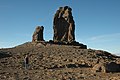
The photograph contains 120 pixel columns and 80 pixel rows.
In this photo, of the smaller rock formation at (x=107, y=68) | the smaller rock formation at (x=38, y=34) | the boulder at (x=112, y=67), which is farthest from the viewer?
the smaller rock formation at (x=38, y=34)

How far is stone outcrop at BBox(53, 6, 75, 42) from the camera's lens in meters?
67.6

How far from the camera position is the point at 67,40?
2672 inches

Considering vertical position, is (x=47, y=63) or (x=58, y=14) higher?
(x=58, y=14)

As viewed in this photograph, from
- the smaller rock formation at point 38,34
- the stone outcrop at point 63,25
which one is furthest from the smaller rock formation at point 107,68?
the stone outcrop at point 63,25

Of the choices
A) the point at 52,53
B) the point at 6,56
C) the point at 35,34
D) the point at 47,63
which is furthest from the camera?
the point at 35,34

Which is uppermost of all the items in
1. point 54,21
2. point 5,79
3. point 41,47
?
point 54,21

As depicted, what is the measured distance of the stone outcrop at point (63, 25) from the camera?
6762 centimetres

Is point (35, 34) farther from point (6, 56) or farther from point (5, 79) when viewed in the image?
point (5, 79)

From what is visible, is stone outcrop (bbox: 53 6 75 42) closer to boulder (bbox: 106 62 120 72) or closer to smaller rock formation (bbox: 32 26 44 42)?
smaller rock formation (bbox: 32 26 44 42)

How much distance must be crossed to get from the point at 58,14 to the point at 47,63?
32.2 m

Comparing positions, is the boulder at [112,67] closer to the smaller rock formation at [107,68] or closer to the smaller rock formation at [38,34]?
the smaller rock formation at [107,68]

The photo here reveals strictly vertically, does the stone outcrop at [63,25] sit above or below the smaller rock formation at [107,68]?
above

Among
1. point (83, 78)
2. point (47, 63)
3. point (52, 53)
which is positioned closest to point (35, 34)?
point (52, 53)

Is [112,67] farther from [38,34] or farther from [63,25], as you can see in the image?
[63,25]
